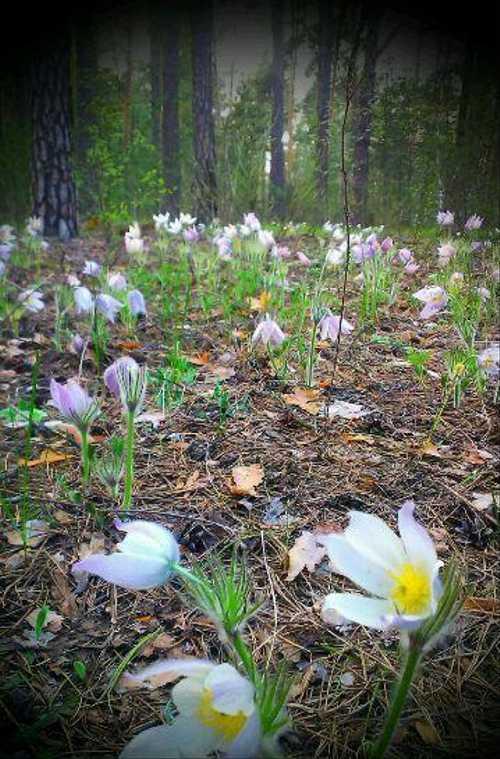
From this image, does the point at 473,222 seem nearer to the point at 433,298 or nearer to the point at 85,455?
the point at 433,298

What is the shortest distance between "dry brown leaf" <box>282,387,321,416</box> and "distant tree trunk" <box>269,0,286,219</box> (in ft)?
3.68

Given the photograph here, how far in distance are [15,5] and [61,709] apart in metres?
2.14

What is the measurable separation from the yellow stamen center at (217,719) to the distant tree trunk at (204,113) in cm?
214

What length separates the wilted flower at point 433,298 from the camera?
1.50 metres

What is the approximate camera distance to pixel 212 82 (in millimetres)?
2809

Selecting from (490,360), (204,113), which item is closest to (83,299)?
(490,360)

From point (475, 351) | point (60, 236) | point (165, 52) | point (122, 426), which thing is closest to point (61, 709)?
point (122, 426)

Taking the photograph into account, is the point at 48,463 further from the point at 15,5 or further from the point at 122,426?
the point at 15,5

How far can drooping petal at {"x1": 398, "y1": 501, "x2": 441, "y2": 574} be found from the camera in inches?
20.1

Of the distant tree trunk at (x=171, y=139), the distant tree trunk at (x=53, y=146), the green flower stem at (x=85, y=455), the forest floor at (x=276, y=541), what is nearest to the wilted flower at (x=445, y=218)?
the forest floor at (x=276, y=541)

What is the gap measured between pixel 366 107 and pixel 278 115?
0.81 metres

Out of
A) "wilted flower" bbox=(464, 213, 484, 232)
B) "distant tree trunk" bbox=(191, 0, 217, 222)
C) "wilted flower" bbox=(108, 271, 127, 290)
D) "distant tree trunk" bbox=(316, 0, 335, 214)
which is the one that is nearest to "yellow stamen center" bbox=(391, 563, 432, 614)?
"wilted flower" bbox=(464, 213, 484, 232)

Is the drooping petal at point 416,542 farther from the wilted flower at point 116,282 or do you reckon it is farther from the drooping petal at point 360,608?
the wilted flower at point 116,282

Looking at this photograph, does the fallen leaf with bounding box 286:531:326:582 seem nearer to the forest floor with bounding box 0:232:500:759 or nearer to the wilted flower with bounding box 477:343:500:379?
the forest floor with bounding box 0:232:500:759
